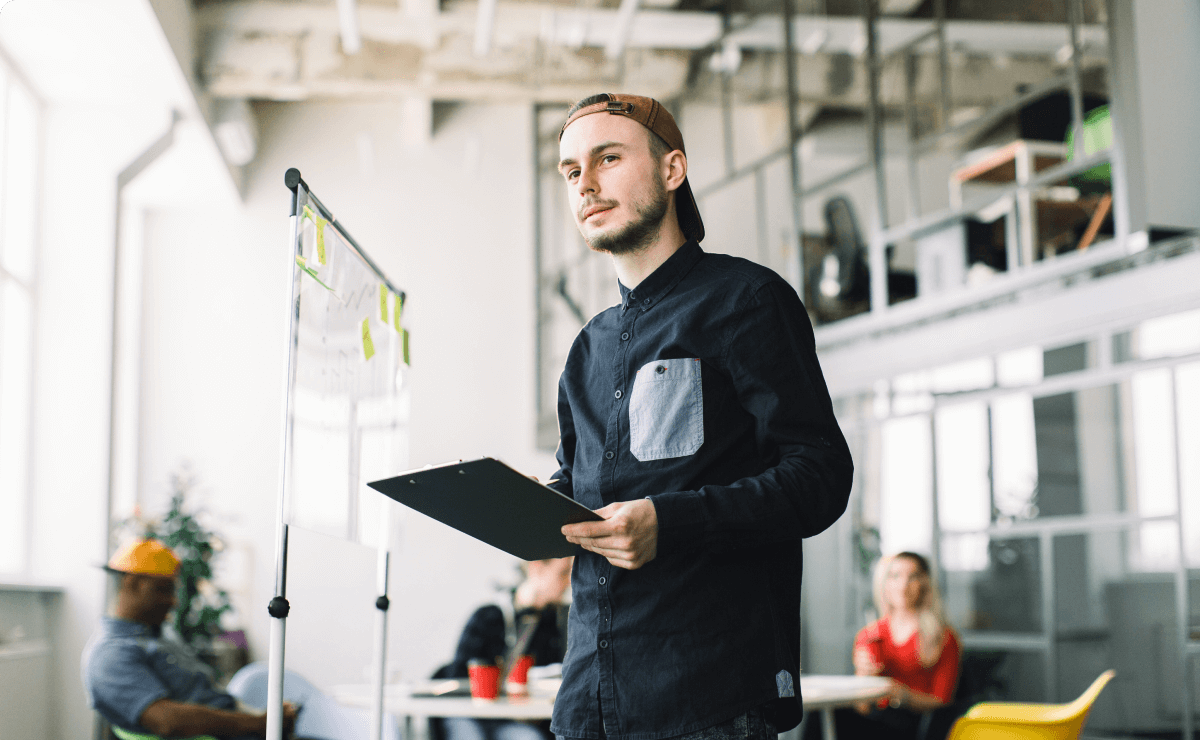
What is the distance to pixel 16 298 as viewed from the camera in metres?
5.92

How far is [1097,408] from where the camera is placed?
4500 millimetres

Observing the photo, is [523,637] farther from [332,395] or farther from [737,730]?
[737,730]

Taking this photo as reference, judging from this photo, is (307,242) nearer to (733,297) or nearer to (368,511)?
(368,511)

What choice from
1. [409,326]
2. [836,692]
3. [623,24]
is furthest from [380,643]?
[409,326]

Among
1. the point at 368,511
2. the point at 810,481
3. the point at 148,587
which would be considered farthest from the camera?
the point at 148,587

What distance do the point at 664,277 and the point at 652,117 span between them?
0.22 metres

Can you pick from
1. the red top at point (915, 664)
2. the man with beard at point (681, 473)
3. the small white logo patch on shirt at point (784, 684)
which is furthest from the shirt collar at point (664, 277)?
the red top at point (915, 664)

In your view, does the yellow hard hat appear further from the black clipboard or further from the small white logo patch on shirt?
the small white logo patch on shirt

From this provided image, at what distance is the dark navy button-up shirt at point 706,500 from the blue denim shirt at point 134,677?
8.64 feet

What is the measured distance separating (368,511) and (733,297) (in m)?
1.89

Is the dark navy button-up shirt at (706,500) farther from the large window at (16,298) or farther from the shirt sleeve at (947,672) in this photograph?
the large window at (16,298)

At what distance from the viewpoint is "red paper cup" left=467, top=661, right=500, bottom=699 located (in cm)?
319

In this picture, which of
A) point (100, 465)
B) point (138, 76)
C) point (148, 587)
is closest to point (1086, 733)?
point (148, 587)

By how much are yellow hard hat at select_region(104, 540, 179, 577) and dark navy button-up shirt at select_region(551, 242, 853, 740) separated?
284 cm
